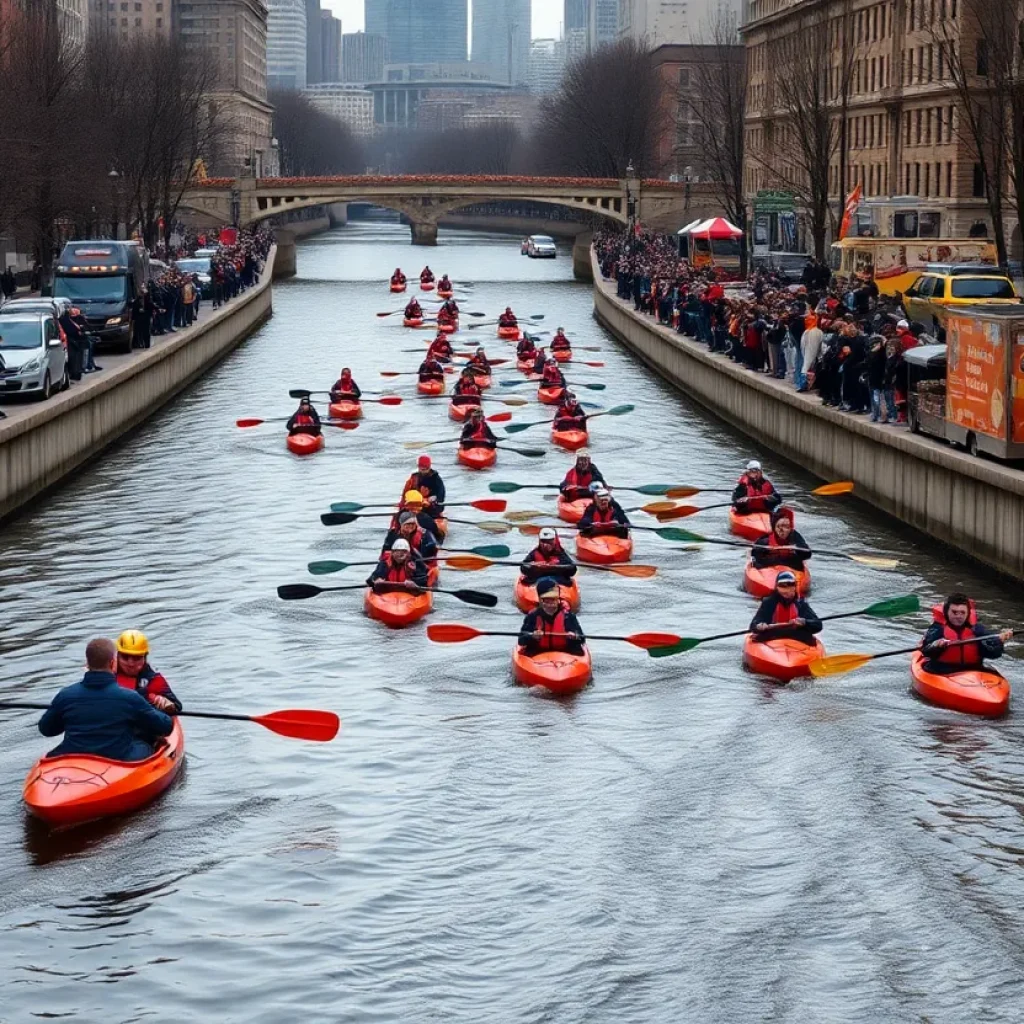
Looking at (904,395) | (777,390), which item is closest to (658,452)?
(777,390)

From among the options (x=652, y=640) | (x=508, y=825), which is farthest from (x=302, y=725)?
(x=652, y=640)

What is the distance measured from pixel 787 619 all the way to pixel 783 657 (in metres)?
0.44

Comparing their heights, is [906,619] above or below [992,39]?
below

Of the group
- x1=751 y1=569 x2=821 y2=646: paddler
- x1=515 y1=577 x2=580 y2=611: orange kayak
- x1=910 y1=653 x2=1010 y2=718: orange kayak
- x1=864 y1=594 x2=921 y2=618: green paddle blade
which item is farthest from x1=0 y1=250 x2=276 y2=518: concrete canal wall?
x1=910 y1=653 x2=1010 y2=718: orange kayak

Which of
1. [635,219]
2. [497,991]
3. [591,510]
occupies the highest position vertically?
[635,219]

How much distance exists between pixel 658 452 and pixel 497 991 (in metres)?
27.9

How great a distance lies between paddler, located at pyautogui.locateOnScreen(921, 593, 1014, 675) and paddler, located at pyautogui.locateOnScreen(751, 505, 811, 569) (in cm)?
486

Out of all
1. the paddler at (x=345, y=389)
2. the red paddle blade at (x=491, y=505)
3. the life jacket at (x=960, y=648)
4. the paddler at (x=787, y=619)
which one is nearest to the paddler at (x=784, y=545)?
the paddler at (x=787, y=619)

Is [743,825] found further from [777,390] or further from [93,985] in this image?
[777,390]

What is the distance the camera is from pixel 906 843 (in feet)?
61.6

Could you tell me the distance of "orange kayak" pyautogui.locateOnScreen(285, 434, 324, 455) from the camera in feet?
140

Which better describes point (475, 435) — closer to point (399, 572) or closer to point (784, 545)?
point (784, 545)

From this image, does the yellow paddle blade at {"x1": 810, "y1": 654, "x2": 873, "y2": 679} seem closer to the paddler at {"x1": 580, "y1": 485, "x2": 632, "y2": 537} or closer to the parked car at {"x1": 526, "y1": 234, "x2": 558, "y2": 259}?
the paddler at {"x1": 580, "y1": 485, "x2": 632, "y2": 537}

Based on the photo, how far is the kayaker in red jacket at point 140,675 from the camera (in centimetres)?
1930
